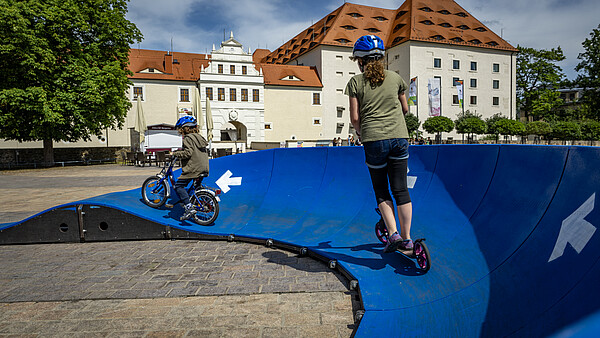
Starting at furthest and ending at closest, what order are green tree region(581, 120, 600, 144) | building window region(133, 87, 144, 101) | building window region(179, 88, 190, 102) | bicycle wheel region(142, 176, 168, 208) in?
building window region(179, 88, 190, 102) → green tree region(581, 120, 600, 144) → building window region(133, 87, 144, 101) → bicycle wheel region(142, 176, 168, 208)

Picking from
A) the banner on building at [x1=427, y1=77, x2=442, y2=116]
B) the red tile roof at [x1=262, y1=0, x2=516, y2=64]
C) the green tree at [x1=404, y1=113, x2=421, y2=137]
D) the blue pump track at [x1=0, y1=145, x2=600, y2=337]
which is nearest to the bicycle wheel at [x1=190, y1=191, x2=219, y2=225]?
the blue pump track at [x1=0, y1=145, x2=600, y2=337]

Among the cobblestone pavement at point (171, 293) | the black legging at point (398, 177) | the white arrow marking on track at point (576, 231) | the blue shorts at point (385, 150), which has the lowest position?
the cobblestone pavement at point (171, 293)

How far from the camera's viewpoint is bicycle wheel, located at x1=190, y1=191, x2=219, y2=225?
578 centimetres

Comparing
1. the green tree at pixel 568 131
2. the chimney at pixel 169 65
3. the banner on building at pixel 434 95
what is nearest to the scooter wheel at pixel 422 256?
the chimney at pixel 169 65

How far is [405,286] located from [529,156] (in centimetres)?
135

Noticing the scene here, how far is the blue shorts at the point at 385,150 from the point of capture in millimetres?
3111

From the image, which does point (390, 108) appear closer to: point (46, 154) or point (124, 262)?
point (124, 262)

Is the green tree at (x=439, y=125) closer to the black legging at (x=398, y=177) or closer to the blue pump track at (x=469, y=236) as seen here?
the blue pump track at (x=469, y=236)

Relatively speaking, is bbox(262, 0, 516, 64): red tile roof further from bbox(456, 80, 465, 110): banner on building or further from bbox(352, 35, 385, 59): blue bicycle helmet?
bbox(352, 35, 385, 59): blue bicycle helmet

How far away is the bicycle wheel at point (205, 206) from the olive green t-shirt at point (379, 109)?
3.28m

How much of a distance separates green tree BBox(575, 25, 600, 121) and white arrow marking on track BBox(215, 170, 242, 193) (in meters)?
66.7

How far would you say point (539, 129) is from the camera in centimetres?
4853

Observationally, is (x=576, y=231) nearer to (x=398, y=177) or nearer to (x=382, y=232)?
(x=398, y=177)

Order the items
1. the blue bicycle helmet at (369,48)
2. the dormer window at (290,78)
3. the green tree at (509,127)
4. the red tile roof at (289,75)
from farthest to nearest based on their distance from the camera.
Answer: the dormer window at (290,78)
the red tile roof at (289,75)
the green tree at (509,127)
the blue bicycle helmet at (369,48)
